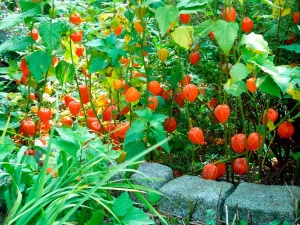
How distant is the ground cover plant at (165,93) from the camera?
6.20ft

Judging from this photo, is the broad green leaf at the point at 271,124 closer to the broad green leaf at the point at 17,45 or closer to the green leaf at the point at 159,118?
the green leaf at the point at 159,118

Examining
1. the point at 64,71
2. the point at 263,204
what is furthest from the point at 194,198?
the point at 64,71

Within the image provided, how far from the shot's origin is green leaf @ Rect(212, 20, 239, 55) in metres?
1.91

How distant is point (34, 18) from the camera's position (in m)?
2.36

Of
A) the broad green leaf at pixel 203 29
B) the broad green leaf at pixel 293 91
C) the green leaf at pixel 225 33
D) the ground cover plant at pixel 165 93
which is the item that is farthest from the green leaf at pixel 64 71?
the broad green leaf at pixel 293 91

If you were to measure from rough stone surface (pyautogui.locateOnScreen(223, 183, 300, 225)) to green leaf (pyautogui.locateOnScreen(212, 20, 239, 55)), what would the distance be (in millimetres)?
638

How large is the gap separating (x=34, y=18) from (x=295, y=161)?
154 cm

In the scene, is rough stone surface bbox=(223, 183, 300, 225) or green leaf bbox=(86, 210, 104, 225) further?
rough stone surface bbox=(223, 183, 300, 225)

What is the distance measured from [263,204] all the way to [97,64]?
3.52 feet

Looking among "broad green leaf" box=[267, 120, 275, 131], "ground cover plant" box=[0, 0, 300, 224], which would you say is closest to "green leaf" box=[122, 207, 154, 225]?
"ground cover plant" box=[0, 0, 300, 224]

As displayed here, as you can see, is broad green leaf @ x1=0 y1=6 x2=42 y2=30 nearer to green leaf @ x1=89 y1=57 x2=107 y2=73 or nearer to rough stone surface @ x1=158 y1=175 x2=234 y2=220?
green leaf @ x1=89 y1=57 x2=107 y2=73

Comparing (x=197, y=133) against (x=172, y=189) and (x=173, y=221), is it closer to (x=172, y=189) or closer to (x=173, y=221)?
(x=172, y=189)

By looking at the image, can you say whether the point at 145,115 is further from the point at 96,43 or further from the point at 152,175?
the point at 96,43

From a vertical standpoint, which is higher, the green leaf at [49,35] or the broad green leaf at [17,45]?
the green leaf at [49,35]
